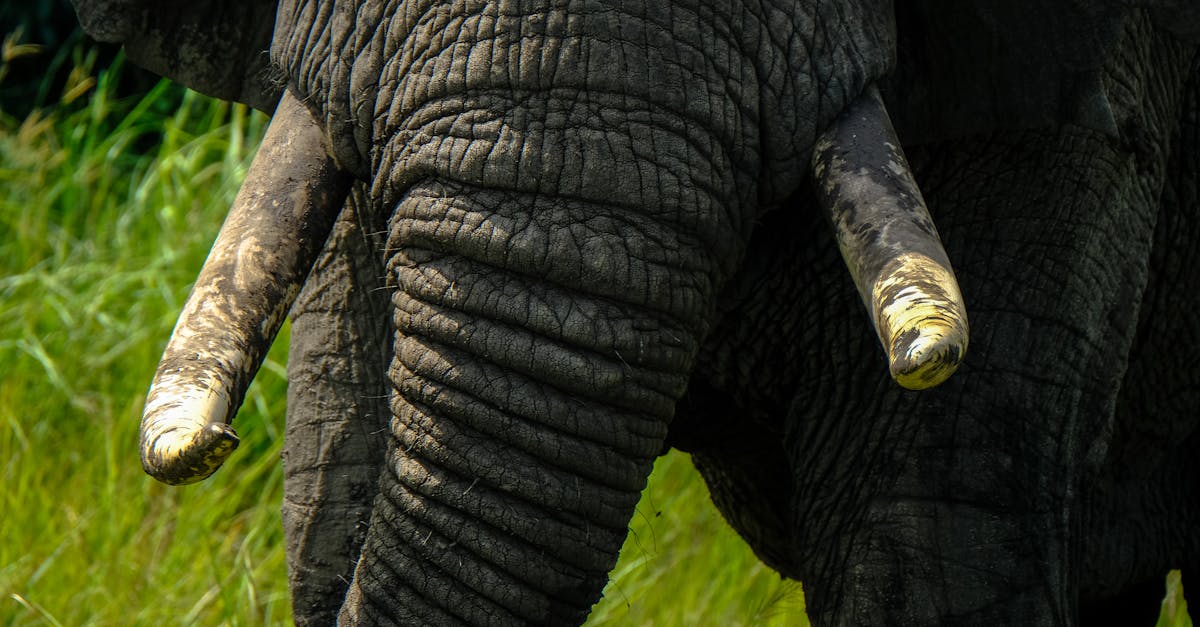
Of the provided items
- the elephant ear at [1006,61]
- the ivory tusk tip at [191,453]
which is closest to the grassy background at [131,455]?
the elephant ear at [1006,61]

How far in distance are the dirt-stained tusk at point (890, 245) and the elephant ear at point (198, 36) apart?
3.47 ft

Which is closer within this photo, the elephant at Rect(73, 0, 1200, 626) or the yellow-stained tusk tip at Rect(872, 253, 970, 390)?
the yellow-stained tusk tip at Rect(872, 253, 970, 390)

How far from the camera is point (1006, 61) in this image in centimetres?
246

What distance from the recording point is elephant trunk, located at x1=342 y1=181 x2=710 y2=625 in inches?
83.7

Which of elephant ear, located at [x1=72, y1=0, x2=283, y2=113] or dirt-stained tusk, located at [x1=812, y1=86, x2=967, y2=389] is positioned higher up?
dirt-stained tusk, located at [x1=812, y1=86, x2=967, y2=389]

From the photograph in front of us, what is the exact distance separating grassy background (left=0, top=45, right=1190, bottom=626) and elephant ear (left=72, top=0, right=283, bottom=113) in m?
1.01

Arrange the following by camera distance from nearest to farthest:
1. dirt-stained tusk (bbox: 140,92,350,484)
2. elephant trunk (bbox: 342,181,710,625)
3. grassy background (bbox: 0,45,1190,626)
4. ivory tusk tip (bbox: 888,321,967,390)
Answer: ivory tusk tip (bbox: 888,321,967,390), dirt-stained tusk (bbox: 140,92,350,484), elephant trunk (bbox: 342,181,710,625), grassy background (bbox: 0,45,1190,626)

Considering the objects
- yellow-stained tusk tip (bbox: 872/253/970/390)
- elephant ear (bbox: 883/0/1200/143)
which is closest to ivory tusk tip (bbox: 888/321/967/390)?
yellow-stained tusk tip (bbox: 872/253/970/390)

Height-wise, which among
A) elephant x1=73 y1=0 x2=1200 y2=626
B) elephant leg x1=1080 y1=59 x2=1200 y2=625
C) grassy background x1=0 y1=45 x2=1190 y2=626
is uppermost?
elephant x1=73 y1=0 x2=1200 y2=626

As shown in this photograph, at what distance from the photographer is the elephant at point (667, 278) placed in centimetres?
214

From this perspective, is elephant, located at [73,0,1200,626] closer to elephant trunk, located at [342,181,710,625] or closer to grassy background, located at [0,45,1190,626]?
elephant trunk, located at [342,181,710,625]

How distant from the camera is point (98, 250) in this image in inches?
219

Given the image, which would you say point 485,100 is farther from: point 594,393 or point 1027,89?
point 1027,89

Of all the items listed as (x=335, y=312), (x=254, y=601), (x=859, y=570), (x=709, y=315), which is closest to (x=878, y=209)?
(x=709, y=315)
